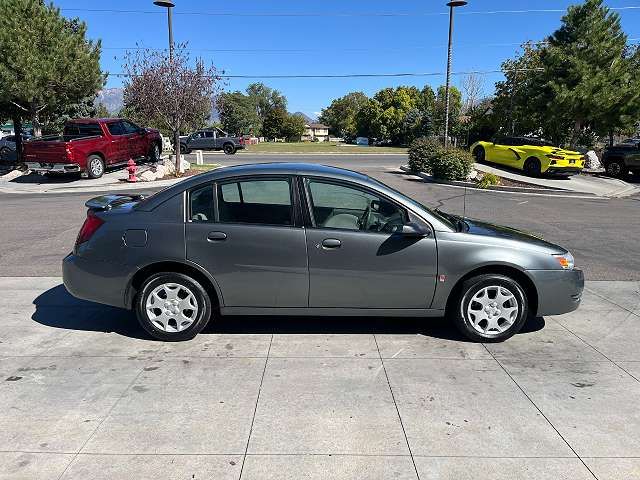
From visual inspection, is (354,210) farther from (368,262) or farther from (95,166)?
(95,166)

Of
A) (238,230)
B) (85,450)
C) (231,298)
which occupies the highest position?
(238,230)

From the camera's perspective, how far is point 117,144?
19266 mm

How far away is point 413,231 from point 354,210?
618mm

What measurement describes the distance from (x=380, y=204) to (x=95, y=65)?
67.7ft

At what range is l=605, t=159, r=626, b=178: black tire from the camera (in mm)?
23188

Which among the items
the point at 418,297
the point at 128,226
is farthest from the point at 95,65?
the point at 418,297

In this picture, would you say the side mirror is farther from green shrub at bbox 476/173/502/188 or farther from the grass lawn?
the grass lawn

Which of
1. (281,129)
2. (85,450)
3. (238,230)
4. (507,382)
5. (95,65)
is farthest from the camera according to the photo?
(281,129)

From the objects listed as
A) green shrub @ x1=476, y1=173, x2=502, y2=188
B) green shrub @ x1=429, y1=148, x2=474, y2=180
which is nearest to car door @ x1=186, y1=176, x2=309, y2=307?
green shrub @ x1=476, y1=173, x2=502, y2=188

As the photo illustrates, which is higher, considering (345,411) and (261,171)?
(261,171)

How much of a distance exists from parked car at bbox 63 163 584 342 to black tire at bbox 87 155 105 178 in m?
15.2

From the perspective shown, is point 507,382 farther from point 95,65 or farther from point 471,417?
point 95,65

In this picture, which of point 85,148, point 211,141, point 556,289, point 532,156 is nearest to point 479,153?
point 532,156

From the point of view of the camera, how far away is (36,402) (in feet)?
11.9
